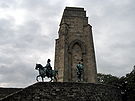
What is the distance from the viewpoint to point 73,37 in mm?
25250

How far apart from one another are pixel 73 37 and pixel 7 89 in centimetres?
1046

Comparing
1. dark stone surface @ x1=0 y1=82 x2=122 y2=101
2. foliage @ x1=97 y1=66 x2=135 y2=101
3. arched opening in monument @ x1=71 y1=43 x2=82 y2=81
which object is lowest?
dark stone surface @ x1=0 y1=82 x2=122 y2=101

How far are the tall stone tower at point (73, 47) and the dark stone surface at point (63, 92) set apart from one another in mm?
6365

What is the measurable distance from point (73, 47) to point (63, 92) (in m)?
10.2

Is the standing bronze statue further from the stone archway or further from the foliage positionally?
the foliage

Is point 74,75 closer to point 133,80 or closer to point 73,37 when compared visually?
point 73,37

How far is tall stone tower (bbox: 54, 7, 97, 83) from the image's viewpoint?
23.3m

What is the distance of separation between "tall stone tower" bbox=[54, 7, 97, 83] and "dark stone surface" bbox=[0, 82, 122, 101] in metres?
6.37

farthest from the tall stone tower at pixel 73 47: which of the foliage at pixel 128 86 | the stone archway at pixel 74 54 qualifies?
the foliage at pixel 128 86

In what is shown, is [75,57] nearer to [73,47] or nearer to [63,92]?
[73,47]

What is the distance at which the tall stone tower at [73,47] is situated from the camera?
23.3 m

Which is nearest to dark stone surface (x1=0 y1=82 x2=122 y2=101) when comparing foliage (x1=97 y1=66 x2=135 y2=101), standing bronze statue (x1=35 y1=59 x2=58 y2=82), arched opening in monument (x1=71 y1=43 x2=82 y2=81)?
standing bronze statue (x1=35 y1=59 x2=58 y2=82)

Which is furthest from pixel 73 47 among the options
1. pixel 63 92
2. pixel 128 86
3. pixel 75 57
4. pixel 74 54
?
pixel 63 92

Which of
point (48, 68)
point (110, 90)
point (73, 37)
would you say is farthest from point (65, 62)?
point (110, 90)
